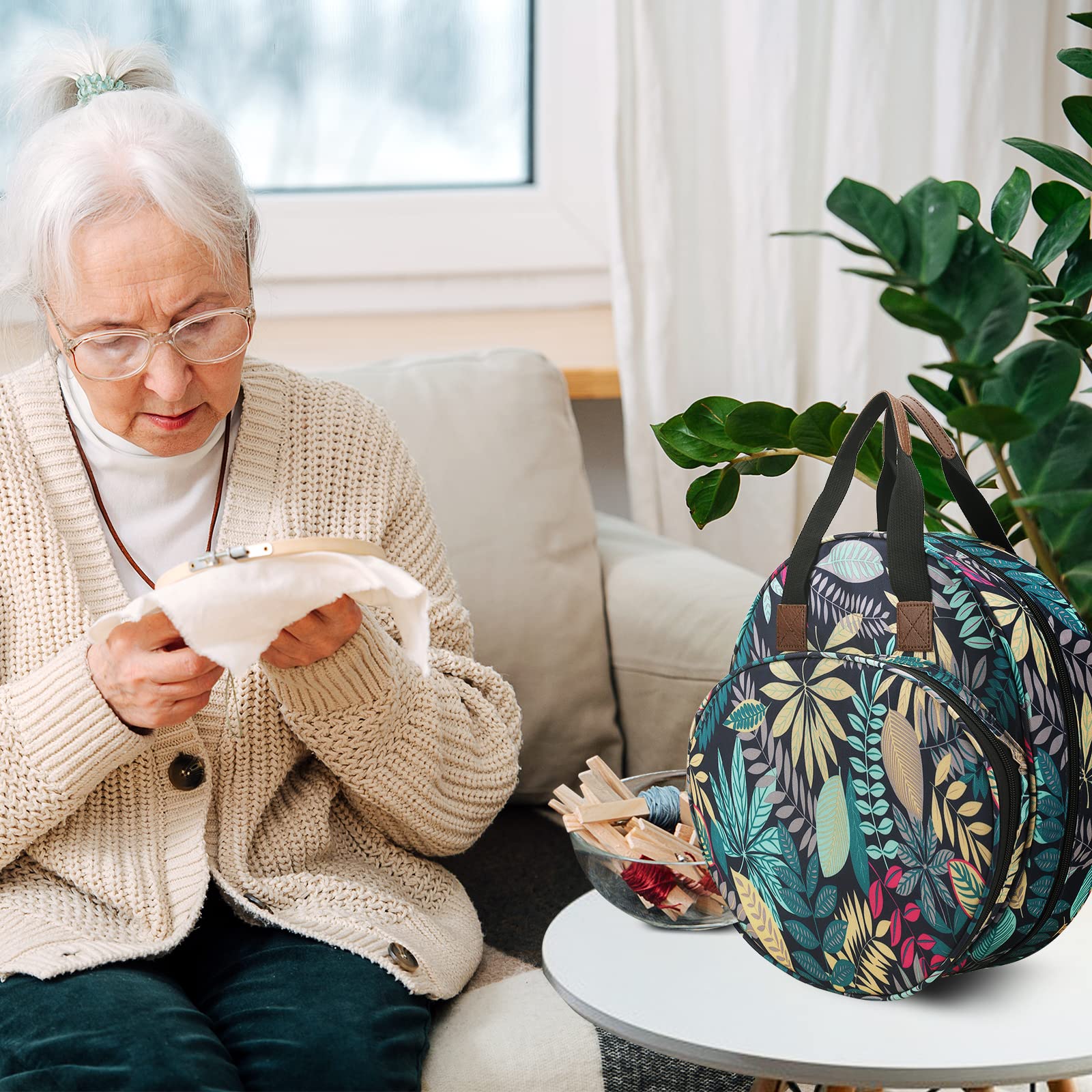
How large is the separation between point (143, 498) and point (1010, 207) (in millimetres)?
739

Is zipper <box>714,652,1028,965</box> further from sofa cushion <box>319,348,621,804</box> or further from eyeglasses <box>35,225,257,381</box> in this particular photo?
sofa cushion <box>319,348,621,804</box>

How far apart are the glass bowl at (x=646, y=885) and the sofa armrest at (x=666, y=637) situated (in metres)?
0.42

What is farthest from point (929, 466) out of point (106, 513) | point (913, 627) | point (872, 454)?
point (106, 513)

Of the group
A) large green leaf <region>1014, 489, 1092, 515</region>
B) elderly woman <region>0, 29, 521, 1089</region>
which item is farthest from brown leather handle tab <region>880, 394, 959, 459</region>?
elderly woman <region>0, 29, 521, 1089</region>

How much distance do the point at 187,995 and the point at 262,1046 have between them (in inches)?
4.8

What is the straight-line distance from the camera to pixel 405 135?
195 centimetres

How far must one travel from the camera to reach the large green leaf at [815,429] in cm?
92

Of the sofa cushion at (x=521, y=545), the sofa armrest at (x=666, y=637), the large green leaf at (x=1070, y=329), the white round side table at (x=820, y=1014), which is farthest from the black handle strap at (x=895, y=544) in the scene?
the sofa cushion at (x=521, y=545)

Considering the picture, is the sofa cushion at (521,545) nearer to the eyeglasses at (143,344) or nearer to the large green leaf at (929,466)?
the eyeglasses at (143,344)

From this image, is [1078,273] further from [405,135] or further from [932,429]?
[405,135]

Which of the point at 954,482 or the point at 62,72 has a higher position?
the point at 62,72

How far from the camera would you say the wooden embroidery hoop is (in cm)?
80

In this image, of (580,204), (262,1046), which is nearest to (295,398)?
(262,1046)

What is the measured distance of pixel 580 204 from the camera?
6.31ft
